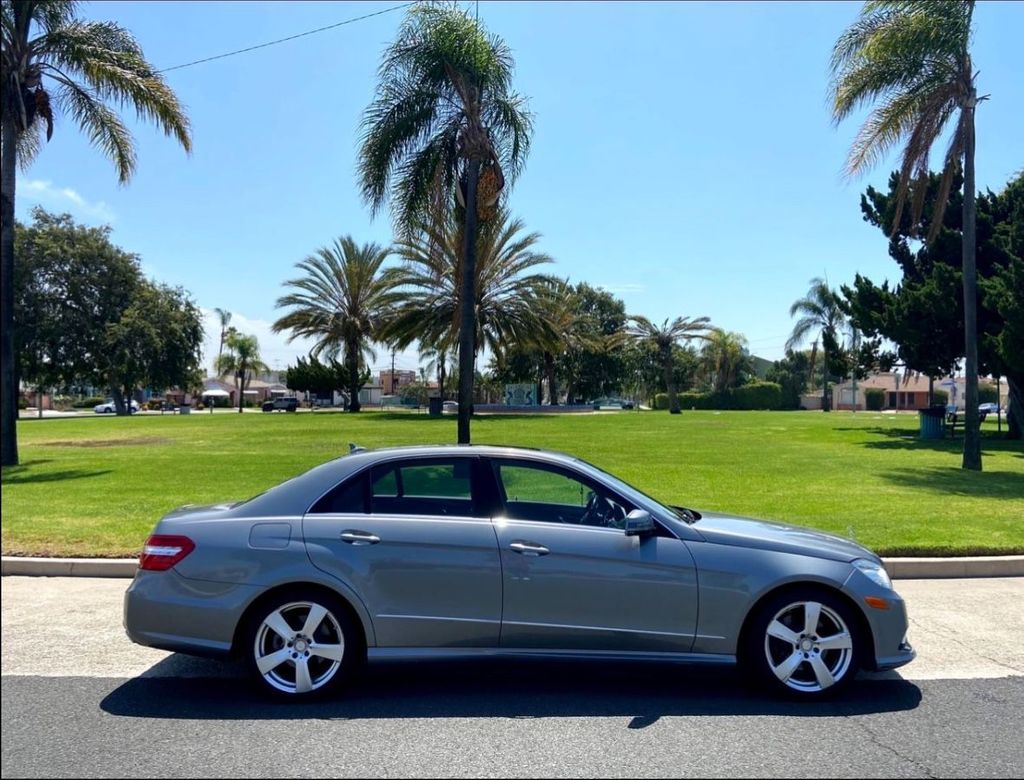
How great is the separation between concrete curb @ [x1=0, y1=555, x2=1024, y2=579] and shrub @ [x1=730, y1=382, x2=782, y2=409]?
67516 mm

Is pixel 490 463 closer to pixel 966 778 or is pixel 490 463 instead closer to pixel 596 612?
pixel 596 612

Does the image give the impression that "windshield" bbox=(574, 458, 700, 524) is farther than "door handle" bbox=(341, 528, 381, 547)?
Yes

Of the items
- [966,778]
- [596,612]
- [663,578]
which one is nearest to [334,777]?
[596,612]

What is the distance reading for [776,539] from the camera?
5.23 m

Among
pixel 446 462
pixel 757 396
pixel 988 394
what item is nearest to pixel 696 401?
pixel 757 396

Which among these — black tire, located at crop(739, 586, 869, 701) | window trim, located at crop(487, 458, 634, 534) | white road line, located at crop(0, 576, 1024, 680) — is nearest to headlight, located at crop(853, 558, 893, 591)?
black tire, located at crop(739, 586, 869, 701)

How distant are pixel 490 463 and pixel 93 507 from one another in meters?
8.32

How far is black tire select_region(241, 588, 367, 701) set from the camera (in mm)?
4887

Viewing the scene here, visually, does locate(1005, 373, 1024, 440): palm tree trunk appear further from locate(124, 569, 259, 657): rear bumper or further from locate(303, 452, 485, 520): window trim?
locate(124, 569, 259, 657): rear bumper

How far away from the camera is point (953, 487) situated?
574 inches

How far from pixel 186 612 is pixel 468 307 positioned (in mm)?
9493

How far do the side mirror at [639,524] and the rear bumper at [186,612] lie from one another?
2.26 metres

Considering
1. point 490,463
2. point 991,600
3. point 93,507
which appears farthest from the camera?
point 93,507

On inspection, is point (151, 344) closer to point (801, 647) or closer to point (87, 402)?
point (87, 402)
